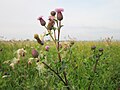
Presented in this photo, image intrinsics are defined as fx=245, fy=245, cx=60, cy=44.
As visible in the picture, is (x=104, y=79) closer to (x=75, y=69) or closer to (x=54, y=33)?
(x=75, y=69)

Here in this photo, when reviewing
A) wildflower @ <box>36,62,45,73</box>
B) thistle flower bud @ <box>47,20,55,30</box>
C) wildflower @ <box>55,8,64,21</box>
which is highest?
wildflower @ <box>55,8,64,21</box>

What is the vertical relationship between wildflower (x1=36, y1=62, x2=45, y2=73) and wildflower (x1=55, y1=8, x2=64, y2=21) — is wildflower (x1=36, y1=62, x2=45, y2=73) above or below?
below

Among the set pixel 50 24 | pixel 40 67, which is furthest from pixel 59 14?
pixel 40 67

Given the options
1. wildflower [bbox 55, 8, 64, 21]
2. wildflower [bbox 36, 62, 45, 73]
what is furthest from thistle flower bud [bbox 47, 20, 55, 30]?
wildflower [bbox 36, 62, 45, 73]

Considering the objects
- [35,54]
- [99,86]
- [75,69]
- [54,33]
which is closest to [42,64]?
[35,54]

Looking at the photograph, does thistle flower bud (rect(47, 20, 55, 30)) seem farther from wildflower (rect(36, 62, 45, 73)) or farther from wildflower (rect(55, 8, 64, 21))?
wildflower (rect(36, 62, 45, 73))

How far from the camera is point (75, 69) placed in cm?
396

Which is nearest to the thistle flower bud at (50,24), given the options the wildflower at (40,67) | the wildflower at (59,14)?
the wildflower at (59,14)

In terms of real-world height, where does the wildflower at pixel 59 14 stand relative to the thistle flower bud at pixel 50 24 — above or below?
above

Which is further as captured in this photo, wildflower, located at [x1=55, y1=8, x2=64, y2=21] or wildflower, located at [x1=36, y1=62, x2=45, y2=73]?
wildflower, located at [x1=55, y1=8, x2=64, y2=21]

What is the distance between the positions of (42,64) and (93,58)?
41.5 inches

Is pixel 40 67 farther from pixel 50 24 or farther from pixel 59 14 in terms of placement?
pixel 59 14

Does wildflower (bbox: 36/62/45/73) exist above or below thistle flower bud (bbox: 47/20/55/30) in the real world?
below

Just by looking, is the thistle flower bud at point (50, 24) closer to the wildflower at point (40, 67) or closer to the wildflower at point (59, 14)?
the wildflower at point (59, 14)
